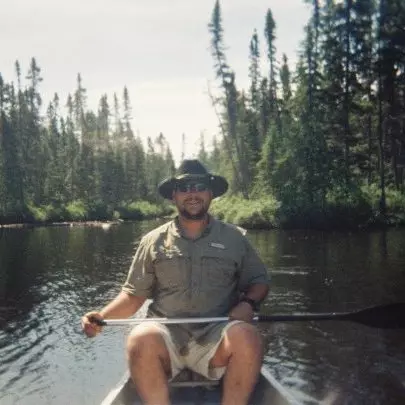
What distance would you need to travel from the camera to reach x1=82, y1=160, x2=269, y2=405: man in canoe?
406 centimetres

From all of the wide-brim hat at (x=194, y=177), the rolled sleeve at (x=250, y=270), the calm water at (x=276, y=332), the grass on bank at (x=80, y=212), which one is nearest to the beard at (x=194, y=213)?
the wide-brim hat at (x=194, y=177)

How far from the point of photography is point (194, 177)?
493 centimetres

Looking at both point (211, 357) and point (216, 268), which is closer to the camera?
point (211, 357)

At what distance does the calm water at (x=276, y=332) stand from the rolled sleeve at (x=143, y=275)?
377cm

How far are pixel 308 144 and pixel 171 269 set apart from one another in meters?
33.8

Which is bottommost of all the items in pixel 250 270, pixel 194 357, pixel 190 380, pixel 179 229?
pixel 190 380

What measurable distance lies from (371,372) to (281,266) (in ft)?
38.1

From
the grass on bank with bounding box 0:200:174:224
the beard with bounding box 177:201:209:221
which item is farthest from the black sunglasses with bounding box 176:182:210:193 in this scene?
the grass on bank with bounding box 0:200:174:224

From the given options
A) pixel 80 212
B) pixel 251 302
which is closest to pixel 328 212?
pixel 251 302

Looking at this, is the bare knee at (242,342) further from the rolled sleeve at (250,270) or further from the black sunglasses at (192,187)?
the black sunglasses at (192,187)

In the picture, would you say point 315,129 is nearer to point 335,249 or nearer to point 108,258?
point 335,249

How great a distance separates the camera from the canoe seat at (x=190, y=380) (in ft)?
15.5

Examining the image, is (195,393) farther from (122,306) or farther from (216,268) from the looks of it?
(216,268)

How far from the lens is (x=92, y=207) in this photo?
213 feet
